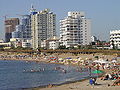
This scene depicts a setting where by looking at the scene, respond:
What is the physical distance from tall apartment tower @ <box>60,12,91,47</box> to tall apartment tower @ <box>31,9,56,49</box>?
1324 inches

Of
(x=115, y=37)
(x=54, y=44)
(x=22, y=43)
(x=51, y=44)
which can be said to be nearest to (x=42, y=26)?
(x=22, y=43)

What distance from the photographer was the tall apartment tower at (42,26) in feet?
518

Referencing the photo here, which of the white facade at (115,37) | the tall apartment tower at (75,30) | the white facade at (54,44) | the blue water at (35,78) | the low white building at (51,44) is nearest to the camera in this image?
the blue water at (35,78)

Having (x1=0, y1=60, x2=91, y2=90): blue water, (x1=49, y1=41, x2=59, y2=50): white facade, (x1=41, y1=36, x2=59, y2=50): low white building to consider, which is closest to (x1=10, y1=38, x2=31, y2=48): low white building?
(x1=41, y1=36, x2=59, y2=50): low white building

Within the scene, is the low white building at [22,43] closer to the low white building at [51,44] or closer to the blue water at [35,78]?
the low white building at [51,44]

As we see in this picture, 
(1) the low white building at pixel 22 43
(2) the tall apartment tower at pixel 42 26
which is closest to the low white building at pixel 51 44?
(2) the tall apartment tower at pixel 42 26

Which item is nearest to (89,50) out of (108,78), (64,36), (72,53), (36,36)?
(72,53)

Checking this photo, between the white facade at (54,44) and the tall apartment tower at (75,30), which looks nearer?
the tall apartment tower at (75,30)

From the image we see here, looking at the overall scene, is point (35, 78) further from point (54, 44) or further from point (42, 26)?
point (42, 26)

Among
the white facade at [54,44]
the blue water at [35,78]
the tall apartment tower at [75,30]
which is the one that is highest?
the tall apartment tower at [75,30]

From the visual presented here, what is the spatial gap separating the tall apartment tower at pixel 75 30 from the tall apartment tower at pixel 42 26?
3363 cm

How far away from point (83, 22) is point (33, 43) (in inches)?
1592

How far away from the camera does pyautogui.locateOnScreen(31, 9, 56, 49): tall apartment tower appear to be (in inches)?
6211

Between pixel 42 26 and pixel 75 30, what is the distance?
1649 inches
